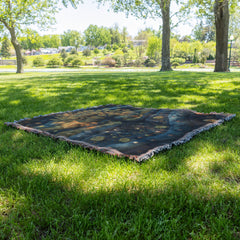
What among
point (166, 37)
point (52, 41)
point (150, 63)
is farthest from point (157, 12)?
point (52, 41)

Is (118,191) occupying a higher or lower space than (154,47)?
lower

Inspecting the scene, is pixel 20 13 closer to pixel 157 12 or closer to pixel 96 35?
pixel 157 12

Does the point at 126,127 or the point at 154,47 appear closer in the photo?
the point at 126,127

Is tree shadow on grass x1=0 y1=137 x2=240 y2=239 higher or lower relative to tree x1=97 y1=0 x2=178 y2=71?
lower

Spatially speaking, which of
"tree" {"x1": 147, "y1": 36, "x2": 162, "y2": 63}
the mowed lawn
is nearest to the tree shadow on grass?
the mowed lawn

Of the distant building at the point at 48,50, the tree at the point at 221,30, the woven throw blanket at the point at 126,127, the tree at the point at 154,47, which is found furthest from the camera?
the distant building at the point at 48,50

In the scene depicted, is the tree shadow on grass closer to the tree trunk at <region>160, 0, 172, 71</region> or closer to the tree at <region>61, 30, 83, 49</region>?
the tree trunk at <region>160, 0, 172, 71</region>

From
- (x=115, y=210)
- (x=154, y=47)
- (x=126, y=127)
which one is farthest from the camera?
(x=154, y=47)

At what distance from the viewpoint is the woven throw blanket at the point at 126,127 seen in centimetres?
250

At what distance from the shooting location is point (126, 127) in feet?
10.7

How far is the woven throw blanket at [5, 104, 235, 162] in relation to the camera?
2502 mm

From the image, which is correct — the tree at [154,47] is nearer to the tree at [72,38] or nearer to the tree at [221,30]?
the tree at [221,30]

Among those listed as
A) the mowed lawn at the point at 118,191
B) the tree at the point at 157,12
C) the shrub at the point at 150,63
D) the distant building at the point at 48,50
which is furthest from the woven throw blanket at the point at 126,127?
the distant building at the point at 48,50

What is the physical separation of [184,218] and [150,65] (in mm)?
42814
